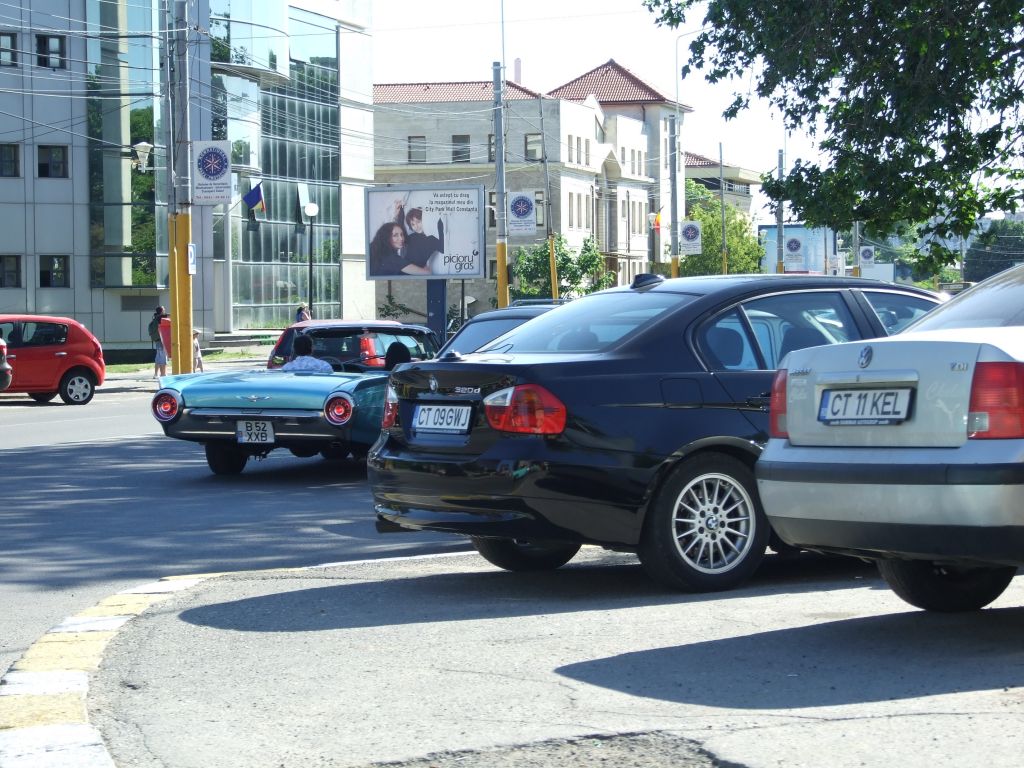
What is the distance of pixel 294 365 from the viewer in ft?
48.3

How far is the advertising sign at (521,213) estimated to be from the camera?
36531 millimetres

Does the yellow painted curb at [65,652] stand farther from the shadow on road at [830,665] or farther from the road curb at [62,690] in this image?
the shadow on road at [830,665]

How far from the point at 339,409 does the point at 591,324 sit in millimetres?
5380

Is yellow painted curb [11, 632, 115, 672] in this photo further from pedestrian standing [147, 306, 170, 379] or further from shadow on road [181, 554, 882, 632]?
pedestrian standing [147, 306, 170, 379]

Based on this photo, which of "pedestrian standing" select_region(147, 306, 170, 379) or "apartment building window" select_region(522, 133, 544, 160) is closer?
"pedestrian standing" select_region(147, 306, 170, 379)

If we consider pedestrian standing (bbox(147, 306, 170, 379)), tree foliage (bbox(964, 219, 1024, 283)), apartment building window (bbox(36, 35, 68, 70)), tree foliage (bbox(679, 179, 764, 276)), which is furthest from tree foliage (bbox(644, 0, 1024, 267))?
tree foliage (bbox(964, 219, 1024, 283))

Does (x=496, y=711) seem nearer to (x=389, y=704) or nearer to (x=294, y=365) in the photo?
(x=389, y=704)

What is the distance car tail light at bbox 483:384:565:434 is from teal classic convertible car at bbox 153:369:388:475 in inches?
232

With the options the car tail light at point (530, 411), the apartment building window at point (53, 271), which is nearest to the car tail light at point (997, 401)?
the car tail light at point (530, 411)

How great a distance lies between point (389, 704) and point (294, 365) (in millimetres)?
9473

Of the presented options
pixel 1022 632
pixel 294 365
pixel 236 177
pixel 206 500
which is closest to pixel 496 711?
pixel 1022 632

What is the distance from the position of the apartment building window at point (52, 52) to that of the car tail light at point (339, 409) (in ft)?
135

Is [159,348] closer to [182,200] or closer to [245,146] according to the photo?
[182,200]

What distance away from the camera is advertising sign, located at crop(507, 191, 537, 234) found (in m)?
36.5
